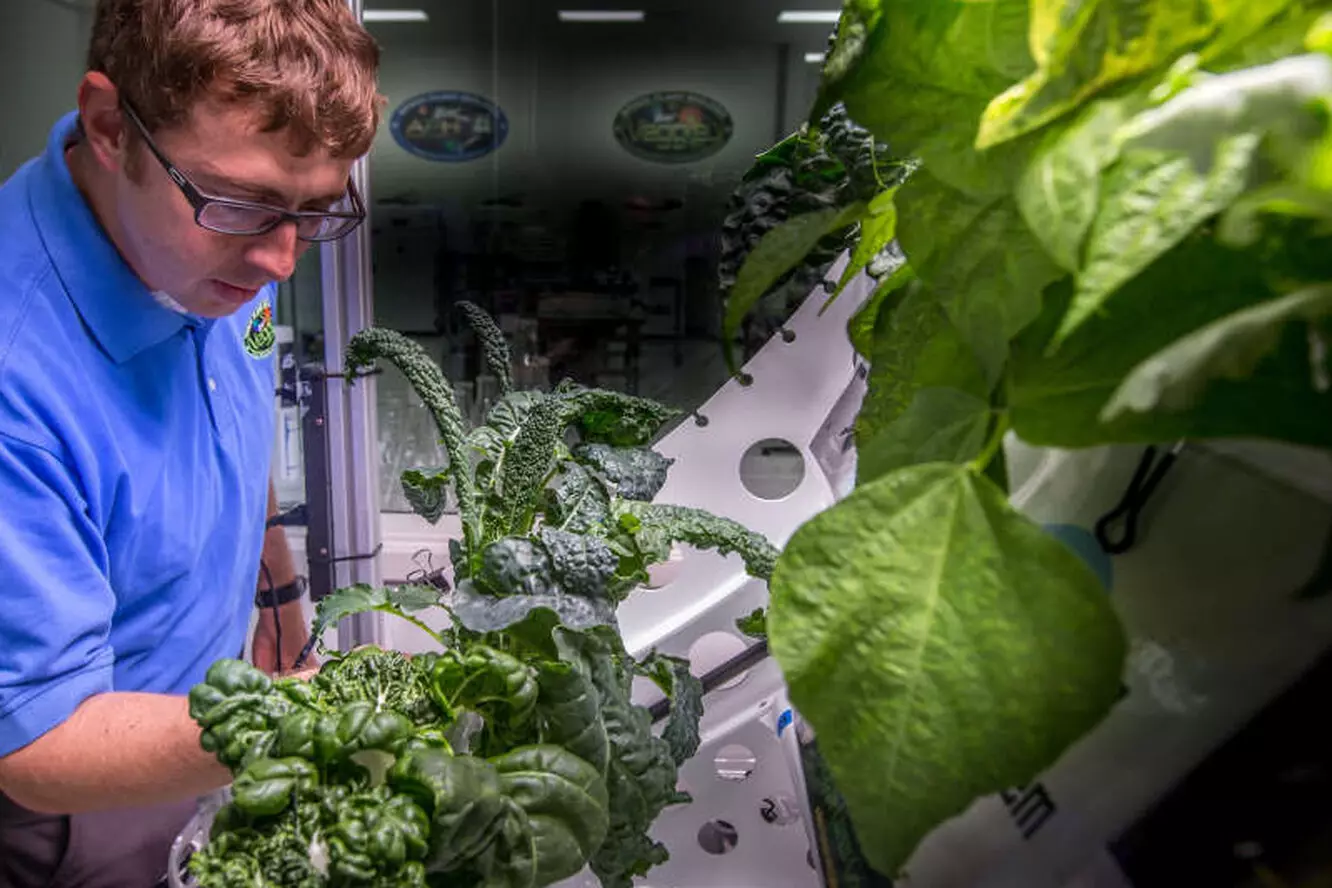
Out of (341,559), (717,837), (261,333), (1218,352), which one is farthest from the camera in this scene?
(341,559)

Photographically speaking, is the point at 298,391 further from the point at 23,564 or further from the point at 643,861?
the point at 643,861

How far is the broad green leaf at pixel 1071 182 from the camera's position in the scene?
23cm

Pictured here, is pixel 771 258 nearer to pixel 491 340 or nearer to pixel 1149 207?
pixel 1149 207

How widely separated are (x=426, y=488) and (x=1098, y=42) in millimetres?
557

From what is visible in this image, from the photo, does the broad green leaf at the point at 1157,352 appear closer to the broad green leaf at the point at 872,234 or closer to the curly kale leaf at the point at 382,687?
the broad green leaf at the point at 872,234

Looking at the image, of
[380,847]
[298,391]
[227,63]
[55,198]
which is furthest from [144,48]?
[380,847]

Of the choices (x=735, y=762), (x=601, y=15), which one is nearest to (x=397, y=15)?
(x=601, y=15)

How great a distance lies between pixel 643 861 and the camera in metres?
0.56

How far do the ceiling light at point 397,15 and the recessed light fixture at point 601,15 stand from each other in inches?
11.4

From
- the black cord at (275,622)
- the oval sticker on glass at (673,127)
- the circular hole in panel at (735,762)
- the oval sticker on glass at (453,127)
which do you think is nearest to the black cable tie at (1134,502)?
the circular hole in panel at (735,762)

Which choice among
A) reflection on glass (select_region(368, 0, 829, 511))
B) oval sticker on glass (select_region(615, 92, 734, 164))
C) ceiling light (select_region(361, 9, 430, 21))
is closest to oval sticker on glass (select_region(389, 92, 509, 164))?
reflection on glass (select_region(368, 0, 829, 511))

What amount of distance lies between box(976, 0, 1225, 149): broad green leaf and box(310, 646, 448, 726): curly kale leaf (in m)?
0.40

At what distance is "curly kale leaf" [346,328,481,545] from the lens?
593 mm

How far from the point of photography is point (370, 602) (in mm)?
558
